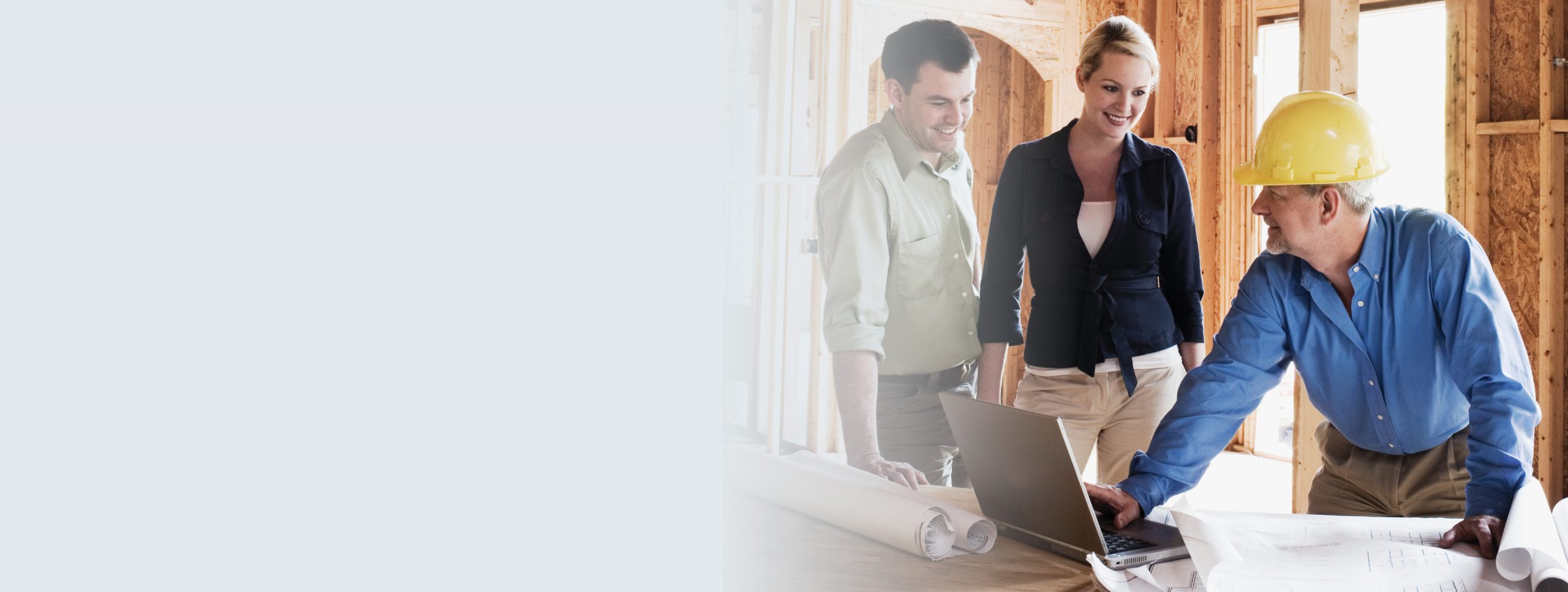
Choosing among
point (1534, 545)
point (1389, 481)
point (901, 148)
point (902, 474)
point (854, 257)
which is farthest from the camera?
point (901, 148)

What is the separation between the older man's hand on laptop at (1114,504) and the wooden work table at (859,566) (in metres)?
0.17

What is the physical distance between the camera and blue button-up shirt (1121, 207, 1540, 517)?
1479mm

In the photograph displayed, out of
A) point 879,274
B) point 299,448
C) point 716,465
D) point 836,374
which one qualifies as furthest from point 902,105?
point 299,448

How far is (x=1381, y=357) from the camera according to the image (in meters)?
1.70

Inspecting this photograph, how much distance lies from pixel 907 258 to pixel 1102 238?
0.45m

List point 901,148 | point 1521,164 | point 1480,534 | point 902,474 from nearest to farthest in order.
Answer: point 1480,534 → point 902,474 → point 901,148 → point 1521,164

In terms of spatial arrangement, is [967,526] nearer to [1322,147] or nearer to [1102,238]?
[1322,147]

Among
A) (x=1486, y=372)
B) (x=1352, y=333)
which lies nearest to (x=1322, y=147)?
(x=1352, y=333)

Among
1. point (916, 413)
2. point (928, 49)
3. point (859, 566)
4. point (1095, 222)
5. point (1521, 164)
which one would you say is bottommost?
point (859, 566)

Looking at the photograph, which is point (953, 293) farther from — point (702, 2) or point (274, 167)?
point (274, 167)

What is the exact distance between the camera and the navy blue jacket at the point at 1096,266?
7.30 ft

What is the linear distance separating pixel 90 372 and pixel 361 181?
2.00 ft

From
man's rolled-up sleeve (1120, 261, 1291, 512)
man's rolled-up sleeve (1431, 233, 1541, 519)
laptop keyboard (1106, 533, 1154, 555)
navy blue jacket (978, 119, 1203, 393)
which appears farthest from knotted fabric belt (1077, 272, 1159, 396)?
laptop keyboard (1106, 533, 1154, 555)

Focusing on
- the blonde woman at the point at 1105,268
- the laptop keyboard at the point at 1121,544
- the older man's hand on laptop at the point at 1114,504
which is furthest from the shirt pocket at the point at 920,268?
the laptop keyboard at the point at 1121,544
